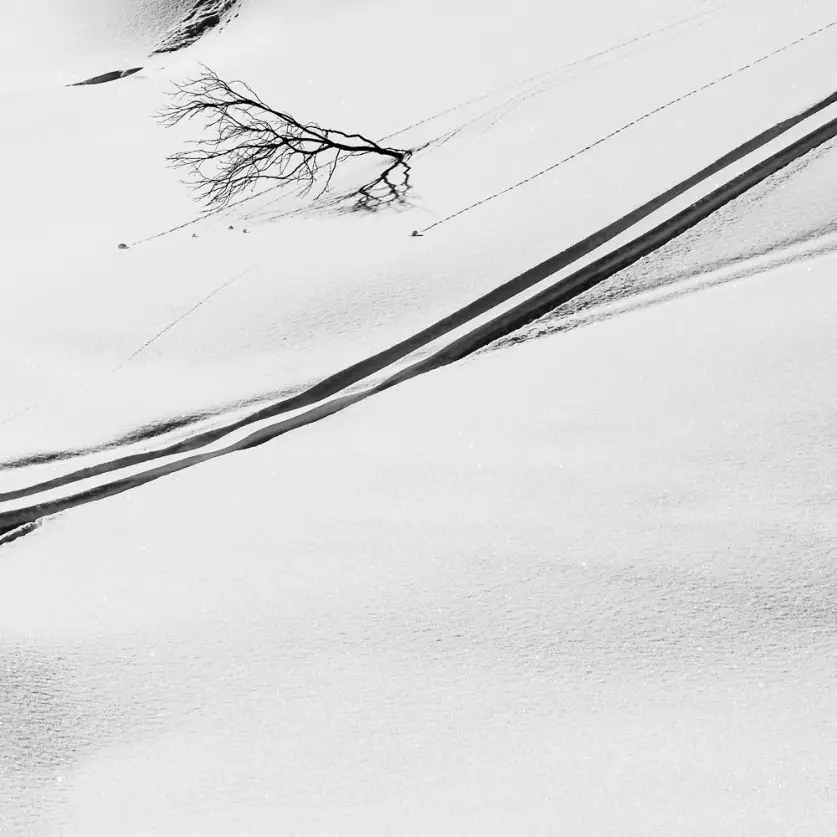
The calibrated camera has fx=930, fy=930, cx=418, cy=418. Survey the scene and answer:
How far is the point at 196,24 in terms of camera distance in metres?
5.95

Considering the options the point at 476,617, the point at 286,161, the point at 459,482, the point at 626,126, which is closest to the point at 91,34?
the point at 286,161

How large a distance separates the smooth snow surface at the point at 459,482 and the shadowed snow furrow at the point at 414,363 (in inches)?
1.6

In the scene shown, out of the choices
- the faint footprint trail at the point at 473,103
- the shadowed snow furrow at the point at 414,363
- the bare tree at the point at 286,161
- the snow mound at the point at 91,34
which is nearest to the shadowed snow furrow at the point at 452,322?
the shadowed snow furrow at the point at 414,363

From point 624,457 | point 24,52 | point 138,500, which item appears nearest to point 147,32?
point 24,52

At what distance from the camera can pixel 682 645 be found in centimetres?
208

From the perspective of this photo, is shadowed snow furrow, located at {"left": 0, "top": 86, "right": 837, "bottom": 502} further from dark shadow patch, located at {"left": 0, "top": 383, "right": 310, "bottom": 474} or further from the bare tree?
the bare tree

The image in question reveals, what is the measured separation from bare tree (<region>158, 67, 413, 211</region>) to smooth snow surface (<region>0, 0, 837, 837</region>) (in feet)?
0.35

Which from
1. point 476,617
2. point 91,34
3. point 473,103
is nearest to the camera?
point 476,617

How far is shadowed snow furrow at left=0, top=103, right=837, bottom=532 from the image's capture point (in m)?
2.77

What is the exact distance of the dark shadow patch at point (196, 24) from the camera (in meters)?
5.85

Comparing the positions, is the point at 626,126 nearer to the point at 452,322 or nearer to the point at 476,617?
the point at 452,322

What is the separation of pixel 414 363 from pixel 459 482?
0.62m

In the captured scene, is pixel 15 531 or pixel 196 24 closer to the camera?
pixel 15 531

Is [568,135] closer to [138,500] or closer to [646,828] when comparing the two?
[138,500]
